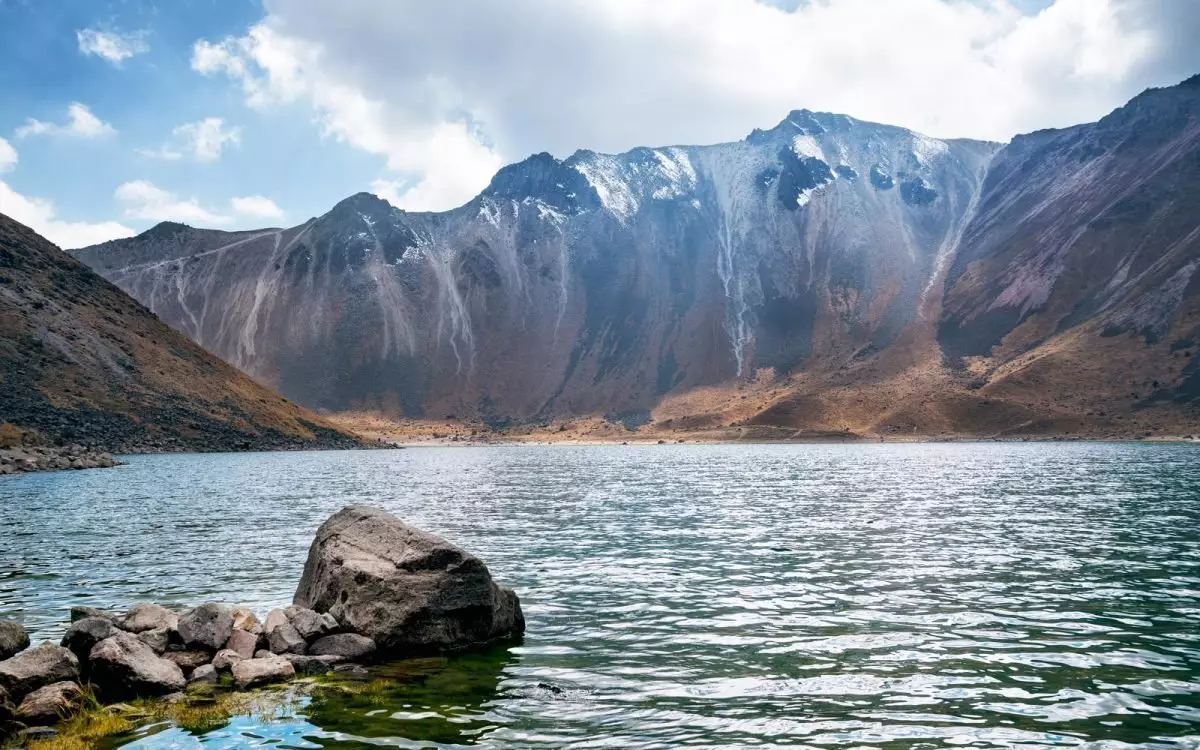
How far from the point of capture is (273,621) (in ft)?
70.8

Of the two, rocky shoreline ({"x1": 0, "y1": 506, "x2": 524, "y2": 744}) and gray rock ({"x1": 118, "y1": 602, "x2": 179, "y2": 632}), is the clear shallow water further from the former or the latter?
gray rock ({"x1": 118, "y1": 602, "x2": 179, "y2": 632})

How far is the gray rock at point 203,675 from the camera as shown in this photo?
18531 millimetres

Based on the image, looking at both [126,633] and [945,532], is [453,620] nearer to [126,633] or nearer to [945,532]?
[126,633]

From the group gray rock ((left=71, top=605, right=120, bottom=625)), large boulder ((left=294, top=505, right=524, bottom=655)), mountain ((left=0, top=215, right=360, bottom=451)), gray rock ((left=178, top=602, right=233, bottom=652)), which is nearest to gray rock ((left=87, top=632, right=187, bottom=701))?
gray rock ((left=178, top=602, right=233, bottom=652))

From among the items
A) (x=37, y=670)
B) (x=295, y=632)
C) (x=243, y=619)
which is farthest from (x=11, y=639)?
(x=295, y=632)

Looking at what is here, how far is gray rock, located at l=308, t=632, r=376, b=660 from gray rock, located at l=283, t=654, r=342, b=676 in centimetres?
36

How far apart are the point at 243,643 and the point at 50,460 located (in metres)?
103

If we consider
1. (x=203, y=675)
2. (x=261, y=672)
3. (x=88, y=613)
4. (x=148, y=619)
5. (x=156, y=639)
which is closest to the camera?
(x=203, y=675)

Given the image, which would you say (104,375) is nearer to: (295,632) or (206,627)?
(206,627)

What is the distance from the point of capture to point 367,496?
226 ft

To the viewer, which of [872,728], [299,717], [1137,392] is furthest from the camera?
[1137,392]

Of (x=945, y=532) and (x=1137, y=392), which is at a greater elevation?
(x=1137, y=392)

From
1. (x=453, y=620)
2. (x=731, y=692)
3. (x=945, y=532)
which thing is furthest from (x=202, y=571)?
(x=945, y=532)

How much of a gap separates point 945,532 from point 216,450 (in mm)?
145658
